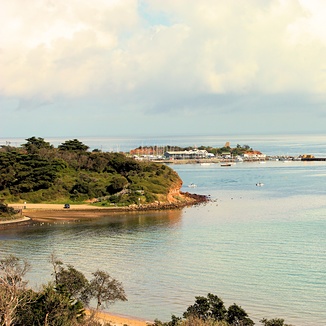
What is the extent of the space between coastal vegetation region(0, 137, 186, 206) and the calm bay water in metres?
7.00

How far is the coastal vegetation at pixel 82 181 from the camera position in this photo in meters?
70.4

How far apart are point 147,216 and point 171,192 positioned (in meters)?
12.7

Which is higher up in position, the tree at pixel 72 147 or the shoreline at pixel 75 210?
the tree at pixel 72 147

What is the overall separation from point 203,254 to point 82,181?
36466 mm

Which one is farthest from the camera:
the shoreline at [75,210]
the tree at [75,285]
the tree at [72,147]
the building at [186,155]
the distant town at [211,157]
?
the building at [186,155]

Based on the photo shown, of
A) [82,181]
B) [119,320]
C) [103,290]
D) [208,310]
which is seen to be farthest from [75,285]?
[82,181]

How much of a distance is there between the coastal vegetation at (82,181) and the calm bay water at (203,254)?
23.0 ft

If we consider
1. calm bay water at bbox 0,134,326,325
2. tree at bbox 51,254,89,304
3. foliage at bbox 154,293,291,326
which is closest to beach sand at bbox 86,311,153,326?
calm bay water at bbox 0,134,326,325

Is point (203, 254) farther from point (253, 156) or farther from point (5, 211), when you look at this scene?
point (253, 156)

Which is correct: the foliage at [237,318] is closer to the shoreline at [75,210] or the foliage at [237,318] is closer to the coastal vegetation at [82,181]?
the shoreline at [75,210]

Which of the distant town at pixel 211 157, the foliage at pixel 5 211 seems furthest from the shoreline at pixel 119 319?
the distant town at pixel 211 157

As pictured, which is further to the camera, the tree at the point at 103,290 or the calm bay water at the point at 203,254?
the calm bay water at the point at 203,254

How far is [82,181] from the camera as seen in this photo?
7338 centimetres

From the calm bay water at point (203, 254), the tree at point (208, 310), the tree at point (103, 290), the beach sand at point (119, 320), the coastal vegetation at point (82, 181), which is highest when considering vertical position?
the coastal vegetation at point (82, 181)
